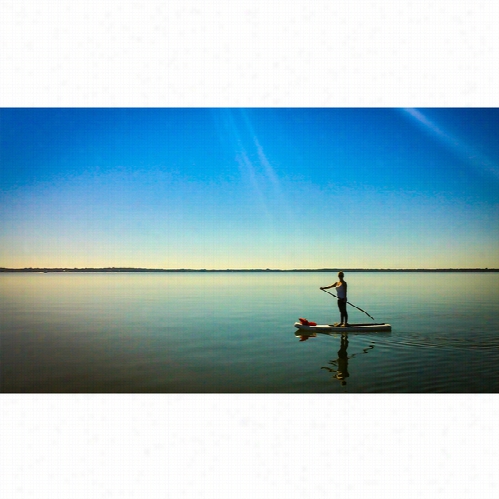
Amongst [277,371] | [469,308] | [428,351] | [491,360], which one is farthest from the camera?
[469,308]

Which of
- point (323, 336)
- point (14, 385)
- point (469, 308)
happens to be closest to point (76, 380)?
point (14, 385)

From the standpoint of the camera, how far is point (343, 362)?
13.4m

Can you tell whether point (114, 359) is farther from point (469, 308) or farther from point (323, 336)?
point (469, 308)

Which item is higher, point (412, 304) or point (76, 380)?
point (412, 304)

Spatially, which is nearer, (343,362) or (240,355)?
(343,362)

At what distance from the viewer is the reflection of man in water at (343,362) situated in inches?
465

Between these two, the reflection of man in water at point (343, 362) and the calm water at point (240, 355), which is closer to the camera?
the calm water at point (240, 355)

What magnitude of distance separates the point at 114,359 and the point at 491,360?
35.6 ft

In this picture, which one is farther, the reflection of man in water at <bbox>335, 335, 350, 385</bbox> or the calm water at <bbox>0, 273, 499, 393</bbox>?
the reflection of man in water at <bbox>335, 335, 350, 385</bbox>

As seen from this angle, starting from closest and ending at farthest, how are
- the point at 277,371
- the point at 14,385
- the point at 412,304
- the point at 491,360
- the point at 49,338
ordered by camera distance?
the point at 14,385 < the point at 277,371 < the point at 491,360 < the point at 49,338 < the point at 412,304

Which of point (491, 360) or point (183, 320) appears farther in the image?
point (183, 320)

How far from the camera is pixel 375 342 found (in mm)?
16578

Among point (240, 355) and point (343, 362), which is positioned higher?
point (240, 355)

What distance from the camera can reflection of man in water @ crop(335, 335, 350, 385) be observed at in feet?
38.7
